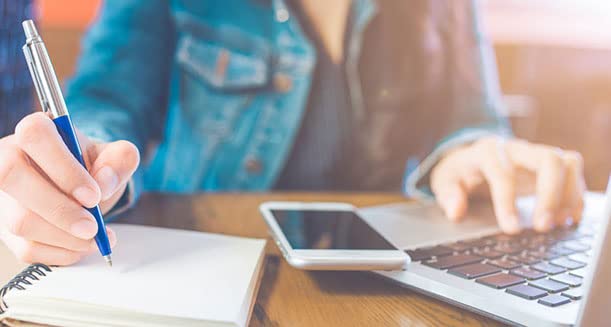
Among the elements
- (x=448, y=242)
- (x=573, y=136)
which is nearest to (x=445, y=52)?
(x=448, y=242)

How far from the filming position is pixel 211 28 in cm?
78

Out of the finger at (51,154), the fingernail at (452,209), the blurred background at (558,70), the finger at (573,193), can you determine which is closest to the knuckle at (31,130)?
the finger at (51,154)

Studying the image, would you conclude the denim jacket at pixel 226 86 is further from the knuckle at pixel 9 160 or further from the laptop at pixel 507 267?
the knuckle at pixel 9 160

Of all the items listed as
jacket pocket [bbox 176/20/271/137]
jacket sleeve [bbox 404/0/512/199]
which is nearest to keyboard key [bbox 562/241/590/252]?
jacket sleeve [bbox 404/0/512/199]

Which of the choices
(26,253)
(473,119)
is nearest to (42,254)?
(26,253)

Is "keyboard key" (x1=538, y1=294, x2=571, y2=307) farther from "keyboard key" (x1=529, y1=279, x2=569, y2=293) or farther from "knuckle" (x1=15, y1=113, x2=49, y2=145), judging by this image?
"knuckle" (x1=15, y1=113, x2=49, y2=145)

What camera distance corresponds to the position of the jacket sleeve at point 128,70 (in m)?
0.62

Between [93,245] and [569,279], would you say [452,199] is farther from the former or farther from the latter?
[93,245]

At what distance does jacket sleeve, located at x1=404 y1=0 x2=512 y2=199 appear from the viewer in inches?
26.8

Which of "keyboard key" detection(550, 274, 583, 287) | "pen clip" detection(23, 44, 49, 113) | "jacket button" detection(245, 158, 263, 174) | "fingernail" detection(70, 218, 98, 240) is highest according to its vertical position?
"pen clip" detection(23, 44, 49, 113)

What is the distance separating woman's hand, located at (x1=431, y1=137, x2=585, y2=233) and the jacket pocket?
31 centimetres

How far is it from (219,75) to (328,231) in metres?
0.42

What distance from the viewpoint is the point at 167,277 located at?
0.33 m

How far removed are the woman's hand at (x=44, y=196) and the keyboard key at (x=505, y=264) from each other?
273mm
